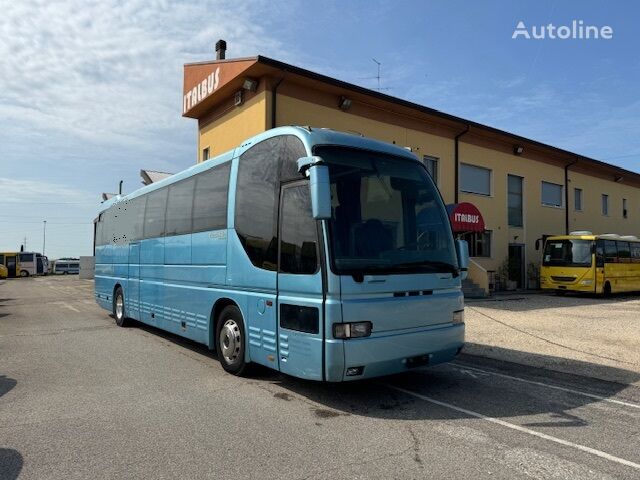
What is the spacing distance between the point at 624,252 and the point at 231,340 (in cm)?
2284

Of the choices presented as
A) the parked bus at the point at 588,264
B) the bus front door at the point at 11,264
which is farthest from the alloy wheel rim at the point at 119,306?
the bus front door at the point at 11,264

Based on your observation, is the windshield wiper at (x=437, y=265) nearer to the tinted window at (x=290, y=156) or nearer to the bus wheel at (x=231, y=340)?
the tinted window at (x=290, y=156)

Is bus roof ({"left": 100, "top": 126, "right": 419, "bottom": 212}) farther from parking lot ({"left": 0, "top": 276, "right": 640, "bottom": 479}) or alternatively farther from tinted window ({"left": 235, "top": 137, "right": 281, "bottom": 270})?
parking lot ({"left": 0, "top": 276, "right": 640, "bottom": 479})

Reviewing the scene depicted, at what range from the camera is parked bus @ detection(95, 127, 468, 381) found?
5.07m

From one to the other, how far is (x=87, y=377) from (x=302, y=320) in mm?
3470

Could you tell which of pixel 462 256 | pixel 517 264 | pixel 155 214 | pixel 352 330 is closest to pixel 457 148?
pixel 517 264

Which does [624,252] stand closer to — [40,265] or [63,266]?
[40,265]

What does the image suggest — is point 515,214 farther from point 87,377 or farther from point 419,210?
point 87,377

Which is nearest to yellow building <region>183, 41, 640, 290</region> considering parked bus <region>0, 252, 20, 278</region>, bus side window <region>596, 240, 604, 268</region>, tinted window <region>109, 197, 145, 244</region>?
bus side window <region>596, 240, 604, 268</region>

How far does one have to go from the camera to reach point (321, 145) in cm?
552

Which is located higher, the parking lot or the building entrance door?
the building entrance door

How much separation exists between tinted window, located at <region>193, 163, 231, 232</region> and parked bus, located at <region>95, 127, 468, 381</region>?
0.03 m

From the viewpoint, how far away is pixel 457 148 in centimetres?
2291

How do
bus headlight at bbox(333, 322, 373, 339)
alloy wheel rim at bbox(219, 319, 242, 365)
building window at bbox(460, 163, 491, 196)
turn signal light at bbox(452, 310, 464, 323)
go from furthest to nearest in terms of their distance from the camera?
building window at bbox(460, 163, 491, 196) → alloy wheel rim at bbox(219, 319, 242, 365) → turn signal light at bbox(452, 310, 464, 323) → bus headlight at bbox(333, 322, 373, 339)
